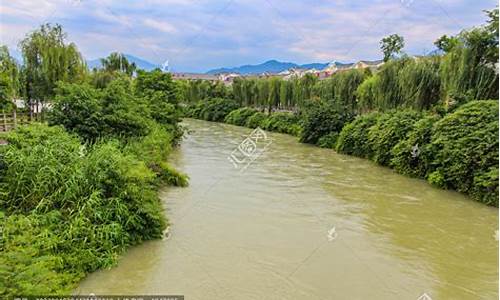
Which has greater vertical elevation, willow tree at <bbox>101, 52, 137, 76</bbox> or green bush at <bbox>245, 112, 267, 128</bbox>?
willow tree at <bbox>101, 52, 137, 76</bbox>

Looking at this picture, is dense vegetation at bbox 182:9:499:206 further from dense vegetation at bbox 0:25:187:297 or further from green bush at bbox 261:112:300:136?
dense vegetation at bbox 0:25:187:297

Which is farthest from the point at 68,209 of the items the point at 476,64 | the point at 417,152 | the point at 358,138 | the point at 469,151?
the point at 358,138

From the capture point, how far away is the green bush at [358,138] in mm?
15969

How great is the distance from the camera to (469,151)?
388 inches

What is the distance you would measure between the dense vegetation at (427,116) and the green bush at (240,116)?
5198 mm

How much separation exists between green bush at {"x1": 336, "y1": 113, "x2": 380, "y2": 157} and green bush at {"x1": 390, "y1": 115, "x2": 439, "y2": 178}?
277 cm

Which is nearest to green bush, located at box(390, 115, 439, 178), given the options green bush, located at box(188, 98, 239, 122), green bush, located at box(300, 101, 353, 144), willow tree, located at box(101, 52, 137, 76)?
green bush, located at box(300, 101, 353, 144)

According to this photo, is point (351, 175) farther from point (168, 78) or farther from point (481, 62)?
point (168, 78)

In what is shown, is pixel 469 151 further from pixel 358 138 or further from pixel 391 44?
pixel 391 44

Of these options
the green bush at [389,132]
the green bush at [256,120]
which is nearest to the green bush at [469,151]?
the green bush at [389,132]

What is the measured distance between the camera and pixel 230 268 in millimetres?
5574

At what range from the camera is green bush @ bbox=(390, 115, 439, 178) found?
11.6m

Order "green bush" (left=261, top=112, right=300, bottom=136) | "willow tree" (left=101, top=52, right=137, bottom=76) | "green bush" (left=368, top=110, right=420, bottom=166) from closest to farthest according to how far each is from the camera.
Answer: "green bush" (left=368, top=110, right=420, bottom=166), "green bush" (left=261, top=112, right=300, bottom=136), "willow tree" (left=101, top=52, right=137, bottom=76)

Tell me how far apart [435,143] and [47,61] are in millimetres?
13182
